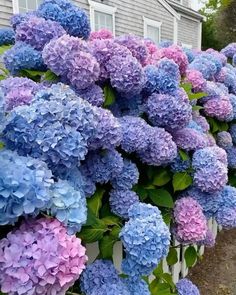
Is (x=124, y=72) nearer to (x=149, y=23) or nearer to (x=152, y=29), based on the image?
(x=149, y=23)

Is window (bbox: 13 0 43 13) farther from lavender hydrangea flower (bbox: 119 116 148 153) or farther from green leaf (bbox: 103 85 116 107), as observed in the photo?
lavender hydrangea flower (bbox: 119 116 148 153)

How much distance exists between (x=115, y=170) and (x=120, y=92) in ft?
1.28

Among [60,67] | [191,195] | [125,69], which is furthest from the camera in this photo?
[191,195]

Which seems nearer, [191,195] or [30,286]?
[30,286]

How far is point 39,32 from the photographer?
1.76 metres

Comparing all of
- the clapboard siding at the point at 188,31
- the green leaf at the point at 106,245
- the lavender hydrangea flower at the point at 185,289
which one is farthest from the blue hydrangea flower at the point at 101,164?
the clapboard siding at the point at 188,31

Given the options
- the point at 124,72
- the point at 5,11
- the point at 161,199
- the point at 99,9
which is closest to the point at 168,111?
the point at 124,72

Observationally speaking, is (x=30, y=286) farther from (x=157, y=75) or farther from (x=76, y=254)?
(x=157, y=75)

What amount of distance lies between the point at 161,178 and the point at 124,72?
1.91 feet

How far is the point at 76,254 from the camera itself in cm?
93

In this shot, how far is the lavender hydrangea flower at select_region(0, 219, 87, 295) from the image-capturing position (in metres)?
0.88

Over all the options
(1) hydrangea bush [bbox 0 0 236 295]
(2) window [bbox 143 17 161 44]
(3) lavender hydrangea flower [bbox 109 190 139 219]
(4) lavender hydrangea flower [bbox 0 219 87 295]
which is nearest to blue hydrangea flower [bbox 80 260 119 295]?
(1) hydrangea bush [bbox 0 0 236 295]

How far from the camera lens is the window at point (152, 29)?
1223 centimetres

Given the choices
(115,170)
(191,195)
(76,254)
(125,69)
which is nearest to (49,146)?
(76,254)
